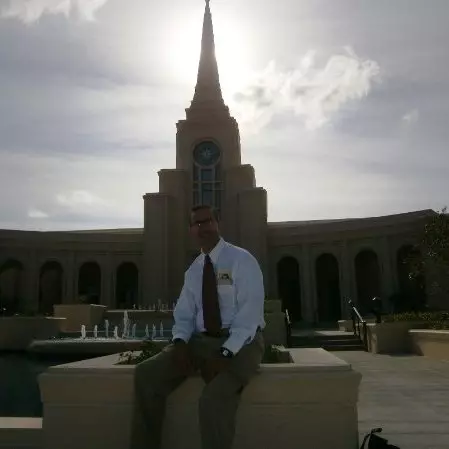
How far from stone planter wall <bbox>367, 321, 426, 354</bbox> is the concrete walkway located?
3480 millimetres

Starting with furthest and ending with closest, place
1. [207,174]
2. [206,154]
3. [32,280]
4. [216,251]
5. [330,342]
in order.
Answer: [206,154]
[207,174]
[32,280]
[330,342]
[216,251]

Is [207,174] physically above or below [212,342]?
above

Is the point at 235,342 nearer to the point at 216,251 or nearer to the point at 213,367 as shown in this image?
the point at 213,367

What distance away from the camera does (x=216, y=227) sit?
4070mm

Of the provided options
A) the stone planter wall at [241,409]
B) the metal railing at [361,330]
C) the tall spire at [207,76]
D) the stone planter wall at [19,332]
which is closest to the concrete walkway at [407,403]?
the stone planter wall at [241,409]

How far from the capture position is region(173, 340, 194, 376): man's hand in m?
3.68

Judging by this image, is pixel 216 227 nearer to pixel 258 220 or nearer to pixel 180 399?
pixel 180 399

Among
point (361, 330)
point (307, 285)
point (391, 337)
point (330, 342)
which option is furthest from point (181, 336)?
point (307, 285)

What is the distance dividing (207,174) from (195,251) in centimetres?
687

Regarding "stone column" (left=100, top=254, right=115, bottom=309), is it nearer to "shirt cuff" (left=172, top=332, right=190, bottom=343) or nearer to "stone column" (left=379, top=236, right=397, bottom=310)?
"stone column" (left=379, top=236, right=397, bottom=310)

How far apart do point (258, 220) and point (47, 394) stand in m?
32.8

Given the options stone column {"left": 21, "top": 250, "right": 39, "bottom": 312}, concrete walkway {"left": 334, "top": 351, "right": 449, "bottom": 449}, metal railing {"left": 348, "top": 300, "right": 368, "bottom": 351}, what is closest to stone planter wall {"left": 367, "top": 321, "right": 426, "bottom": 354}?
metal railing {"left": 348, "top": 300, "right": 368, "bottom": 351}

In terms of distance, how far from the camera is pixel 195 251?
121 ft

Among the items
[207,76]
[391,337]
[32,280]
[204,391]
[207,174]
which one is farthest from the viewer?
[207,76]
